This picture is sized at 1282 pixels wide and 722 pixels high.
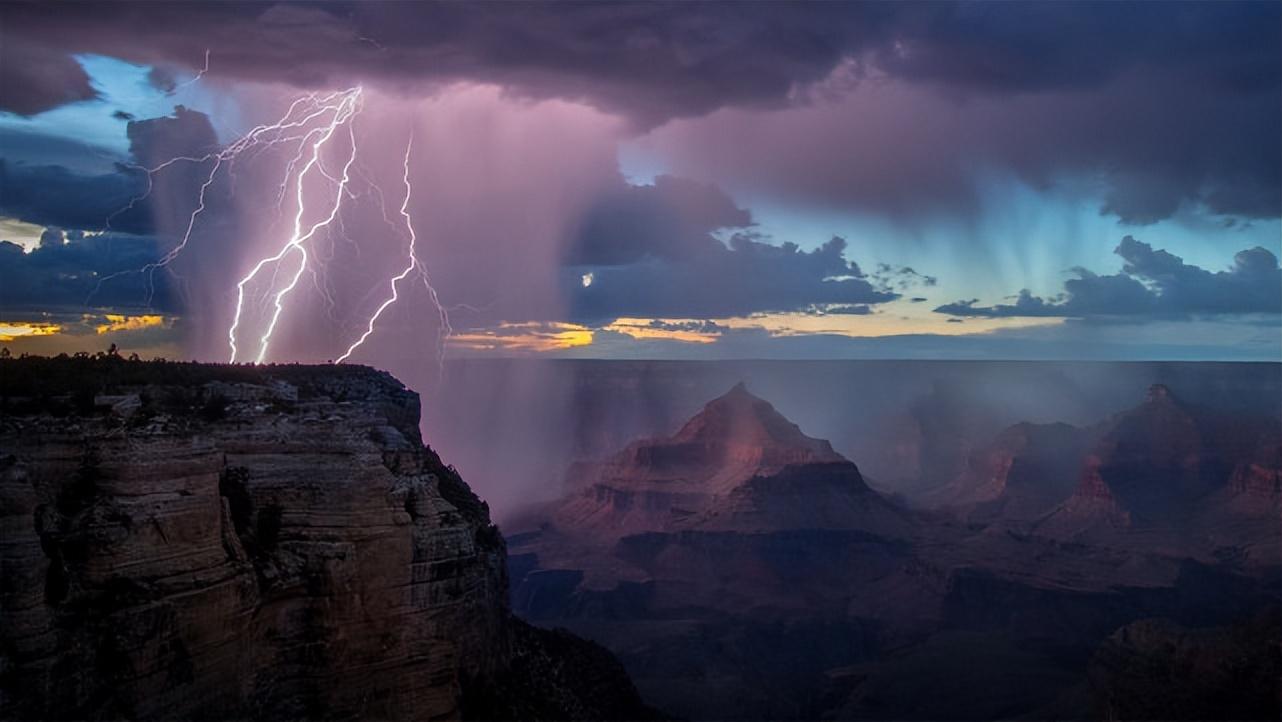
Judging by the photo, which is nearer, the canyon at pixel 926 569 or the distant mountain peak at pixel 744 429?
the canyon at pixel 926 569

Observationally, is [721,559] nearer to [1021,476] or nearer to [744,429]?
[744,429]

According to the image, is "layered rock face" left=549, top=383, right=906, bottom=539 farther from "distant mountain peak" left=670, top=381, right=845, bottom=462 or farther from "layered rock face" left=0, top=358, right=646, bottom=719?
"layered rock face" left=0, top=358, right=646, bottom=719

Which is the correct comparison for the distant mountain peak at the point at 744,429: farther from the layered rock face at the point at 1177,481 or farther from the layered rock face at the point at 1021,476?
the layered rock face at the point at 1177,481

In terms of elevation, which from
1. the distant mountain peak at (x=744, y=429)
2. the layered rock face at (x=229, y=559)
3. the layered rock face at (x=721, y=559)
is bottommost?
the layered rock face at (x=721, y=559)

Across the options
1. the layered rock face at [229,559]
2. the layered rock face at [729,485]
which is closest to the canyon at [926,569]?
the layered rock face at [729,485]

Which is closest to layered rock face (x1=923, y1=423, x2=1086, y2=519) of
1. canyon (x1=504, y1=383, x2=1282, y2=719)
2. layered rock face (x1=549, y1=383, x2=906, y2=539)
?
canyon (x1=504, y1=383, x2=1282, y2=719)

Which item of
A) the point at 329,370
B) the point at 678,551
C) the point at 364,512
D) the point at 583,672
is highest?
the point at 329,370

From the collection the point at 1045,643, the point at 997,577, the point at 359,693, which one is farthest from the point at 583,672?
the point at 997,577

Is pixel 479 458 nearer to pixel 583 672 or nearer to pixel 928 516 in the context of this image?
pixel 928 516

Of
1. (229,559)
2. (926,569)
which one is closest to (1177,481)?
(926,569)
